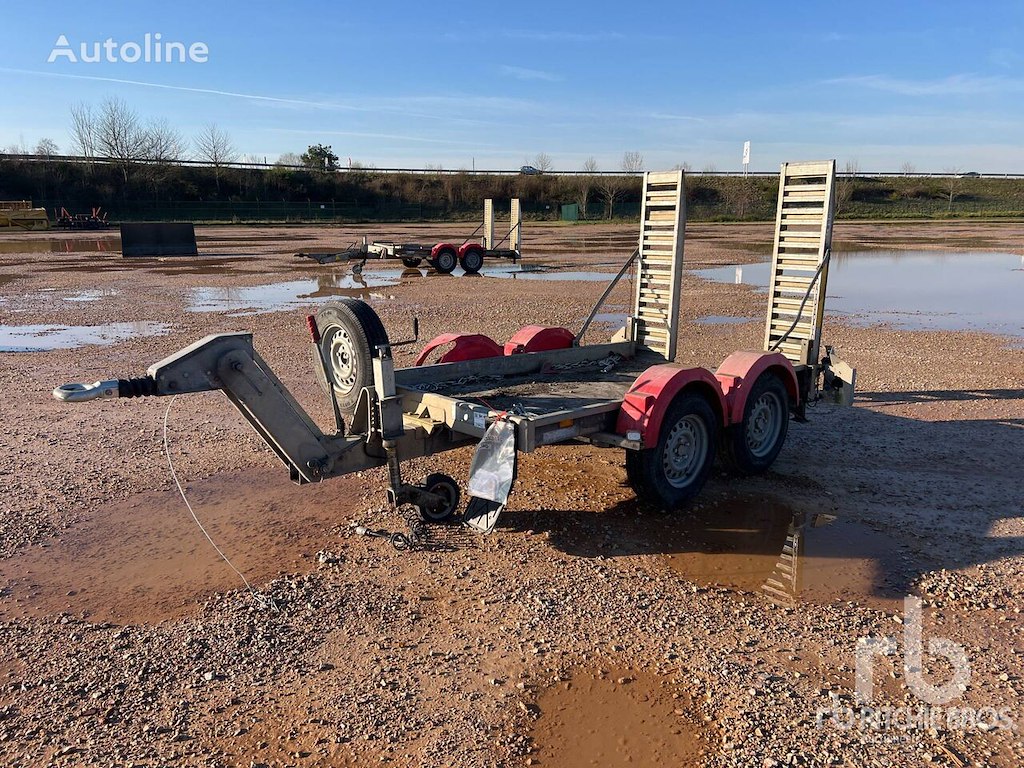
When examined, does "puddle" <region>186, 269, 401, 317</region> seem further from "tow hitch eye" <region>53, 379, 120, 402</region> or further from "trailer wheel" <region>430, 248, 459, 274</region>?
"tow hitch eye" <region>53, 379, 120, 402</region>

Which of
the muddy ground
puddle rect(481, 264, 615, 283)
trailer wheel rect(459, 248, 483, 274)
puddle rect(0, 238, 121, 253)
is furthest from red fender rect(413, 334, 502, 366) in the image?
puddle rect(0, 238, 121, 253)

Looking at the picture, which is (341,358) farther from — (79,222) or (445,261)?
(79,222)

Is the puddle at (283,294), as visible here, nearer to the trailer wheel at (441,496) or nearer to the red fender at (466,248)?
the red fender at (466,248)

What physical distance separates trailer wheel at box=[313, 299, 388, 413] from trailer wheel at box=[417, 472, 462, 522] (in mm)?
974

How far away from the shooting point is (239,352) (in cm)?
430

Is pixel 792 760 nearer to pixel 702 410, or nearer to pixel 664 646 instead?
pixel 664 646

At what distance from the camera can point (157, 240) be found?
3041cm

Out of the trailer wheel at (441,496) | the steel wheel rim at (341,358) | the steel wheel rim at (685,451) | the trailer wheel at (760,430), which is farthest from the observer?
the trailer wheel at (760,430)

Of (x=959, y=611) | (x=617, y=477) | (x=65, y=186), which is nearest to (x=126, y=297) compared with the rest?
(x=617, y=477)

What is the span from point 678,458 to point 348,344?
271 centimetres

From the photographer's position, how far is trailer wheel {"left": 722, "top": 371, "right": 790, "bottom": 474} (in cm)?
605

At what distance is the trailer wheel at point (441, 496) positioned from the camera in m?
5.24

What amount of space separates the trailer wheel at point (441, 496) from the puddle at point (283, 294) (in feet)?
36.8

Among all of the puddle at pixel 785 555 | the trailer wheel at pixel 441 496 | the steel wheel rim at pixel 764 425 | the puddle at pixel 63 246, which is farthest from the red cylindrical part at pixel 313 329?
the puddle at pixel 63 246
